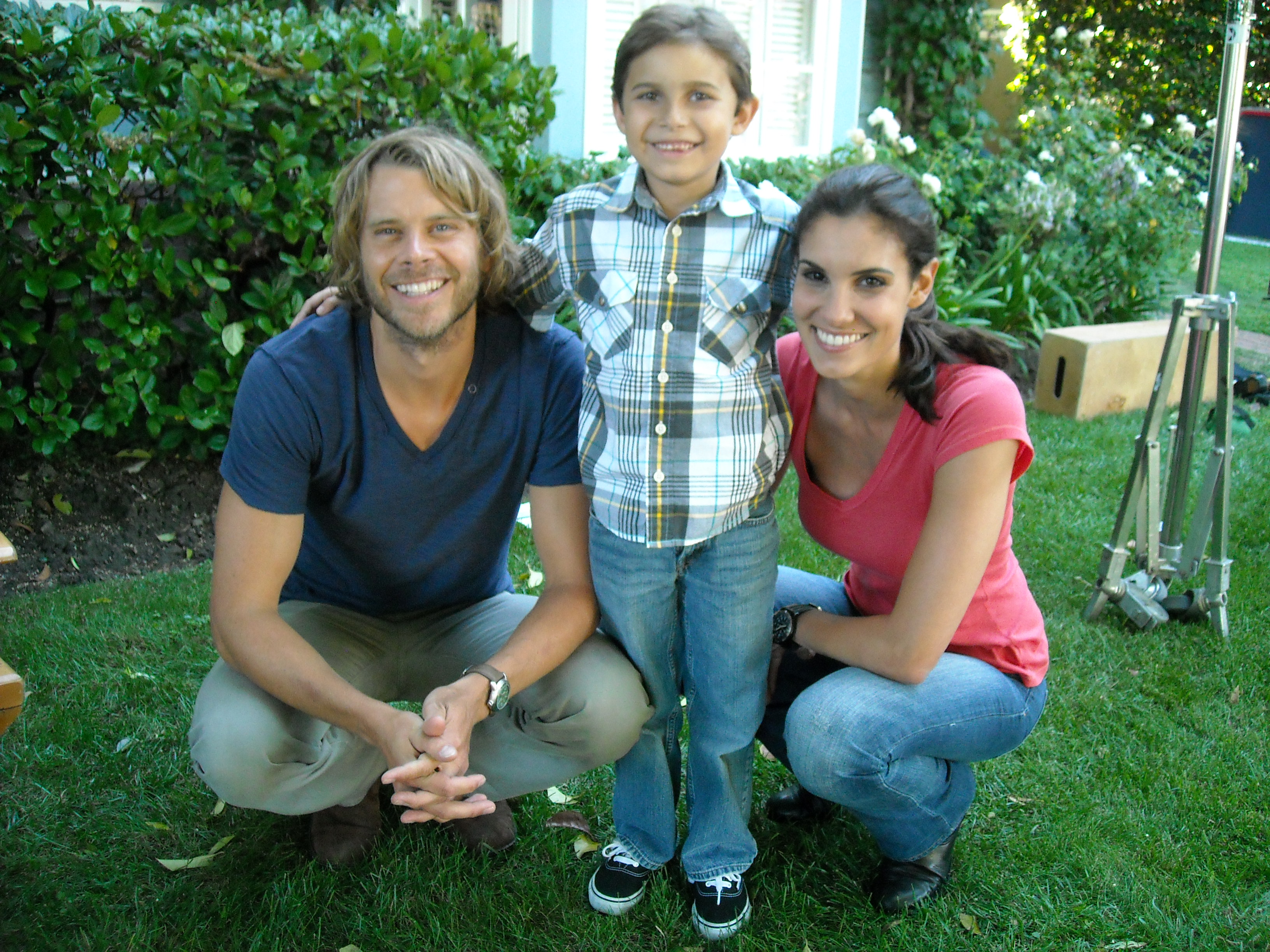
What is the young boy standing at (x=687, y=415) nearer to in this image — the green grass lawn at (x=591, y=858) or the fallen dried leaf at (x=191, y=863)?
the green grass lawn at (x=591, y=858)

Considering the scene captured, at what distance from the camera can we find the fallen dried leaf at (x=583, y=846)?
94.0 inches

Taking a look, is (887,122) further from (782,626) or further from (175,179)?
(782,626)

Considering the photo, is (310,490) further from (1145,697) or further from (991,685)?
(1145,697)

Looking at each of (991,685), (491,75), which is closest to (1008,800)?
(991,685)

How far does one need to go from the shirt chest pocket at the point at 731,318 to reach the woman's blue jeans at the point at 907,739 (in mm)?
687

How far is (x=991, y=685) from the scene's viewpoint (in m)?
2.12

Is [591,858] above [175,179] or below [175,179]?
below

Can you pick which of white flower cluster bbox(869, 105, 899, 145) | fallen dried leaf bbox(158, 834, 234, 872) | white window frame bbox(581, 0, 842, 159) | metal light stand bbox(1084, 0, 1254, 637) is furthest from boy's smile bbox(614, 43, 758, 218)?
white flower cluster bbox(869, 105, 899, 145)

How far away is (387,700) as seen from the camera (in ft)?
8.04

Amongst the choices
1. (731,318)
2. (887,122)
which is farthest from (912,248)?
(887,122)

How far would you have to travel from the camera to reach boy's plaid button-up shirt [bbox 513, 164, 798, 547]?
2.05 metres

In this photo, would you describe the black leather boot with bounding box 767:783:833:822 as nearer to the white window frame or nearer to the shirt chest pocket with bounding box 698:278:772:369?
the shirt chest pocket with bounding box 698:278:772:369

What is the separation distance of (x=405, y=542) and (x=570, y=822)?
2.52ft

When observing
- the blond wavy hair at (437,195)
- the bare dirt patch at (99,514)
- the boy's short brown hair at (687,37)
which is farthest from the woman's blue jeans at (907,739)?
the bare dirt patch at (99,514)
